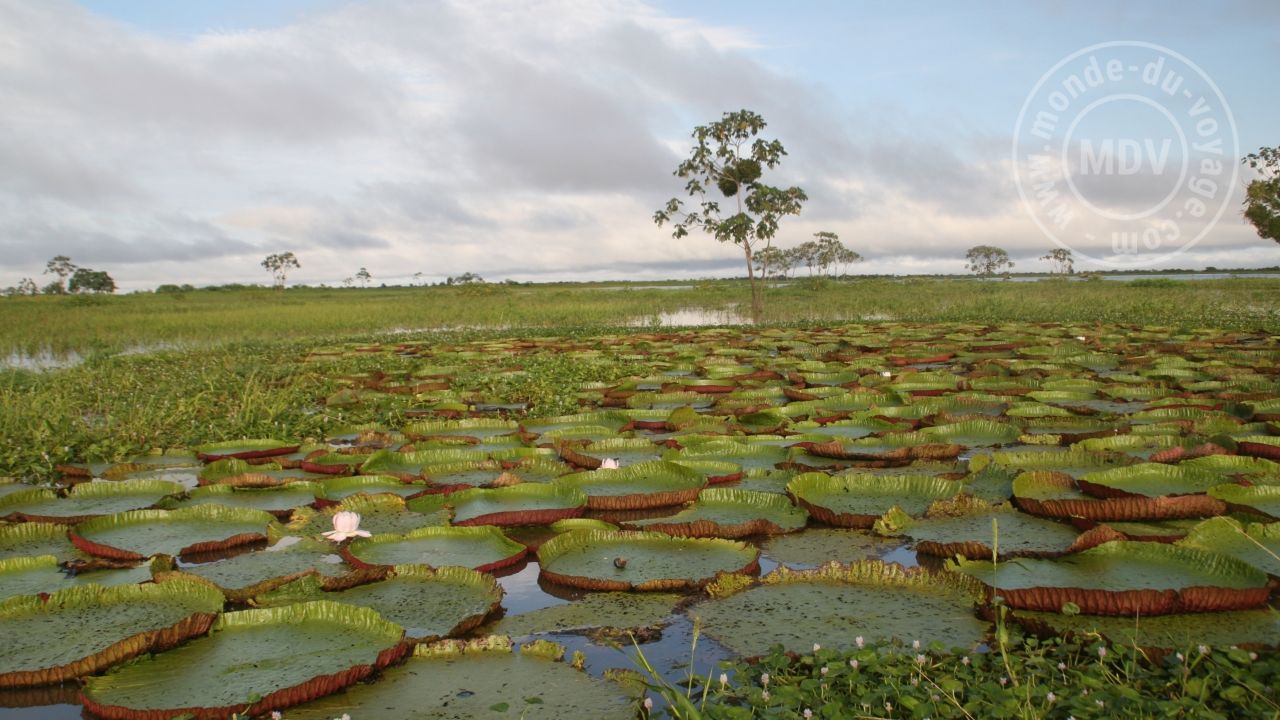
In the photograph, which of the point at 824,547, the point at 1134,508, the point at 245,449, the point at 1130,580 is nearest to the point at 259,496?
the point at 245,449

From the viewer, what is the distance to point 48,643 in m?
2.42

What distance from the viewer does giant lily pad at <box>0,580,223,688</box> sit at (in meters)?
2.23

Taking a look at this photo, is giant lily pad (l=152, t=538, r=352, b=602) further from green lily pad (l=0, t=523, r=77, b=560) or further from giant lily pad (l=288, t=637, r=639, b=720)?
giant lily pad (l=288, t=637, r=639, b=720)

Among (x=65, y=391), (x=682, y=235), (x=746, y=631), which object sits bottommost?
(x=746, y=631)

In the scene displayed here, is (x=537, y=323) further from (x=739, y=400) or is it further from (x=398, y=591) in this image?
(x=398, y=591)

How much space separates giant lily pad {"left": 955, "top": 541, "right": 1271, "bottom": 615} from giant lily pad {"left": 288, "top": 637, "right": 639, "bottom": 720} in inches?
53.4

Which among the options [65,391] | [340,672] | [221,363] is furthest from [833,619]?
[221,363]

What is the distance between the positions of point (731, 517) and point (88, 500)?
345 cm

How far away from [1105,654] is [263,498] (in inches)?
155

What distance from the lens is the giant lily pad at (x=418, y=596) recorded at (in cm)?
258

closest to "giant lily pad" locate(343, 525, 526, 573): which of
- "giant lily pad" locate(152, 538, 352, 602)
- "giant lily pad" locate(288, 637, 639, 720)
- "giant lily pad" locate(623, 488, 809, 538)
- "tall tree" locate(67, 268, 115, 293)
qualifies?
"giant lily pad" locate(152, 538, 352, 602)

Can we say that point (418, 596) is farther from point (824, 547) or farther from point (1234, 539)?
point (1234, 539)

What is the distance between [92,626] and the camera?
252 cm

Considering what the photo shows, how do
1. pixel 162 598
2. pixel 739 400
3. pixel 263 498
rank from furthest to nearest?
pixel 739 400
pixel 263 498
pixel 162 598
